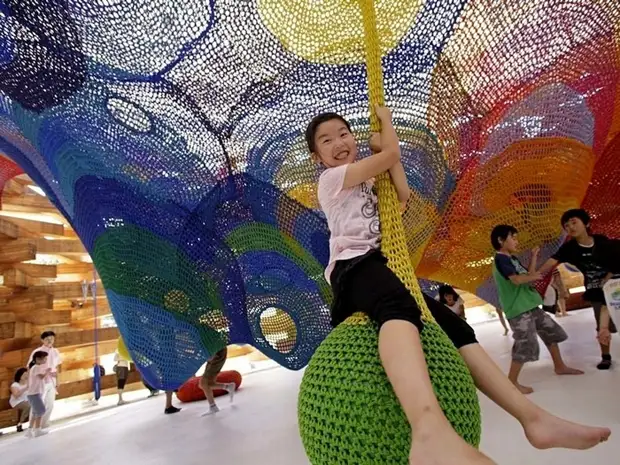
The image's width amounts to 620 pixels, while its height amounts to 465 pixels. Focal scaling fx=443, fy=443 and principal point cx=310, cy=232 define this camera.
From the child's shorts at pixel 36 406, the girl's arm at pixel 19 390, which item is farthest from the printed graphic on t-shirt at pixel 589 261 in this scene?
the girl's arm at pixel 19 390

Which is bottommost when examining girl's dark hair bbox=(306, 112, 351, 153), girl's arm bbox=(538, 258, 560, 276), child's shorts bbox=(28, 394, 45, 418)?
child's shorts bbox=(28, 394, 45, 418)

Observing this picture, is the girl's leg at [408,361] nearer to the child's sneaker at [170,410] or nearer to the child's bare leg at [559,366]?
the child's bare leg at [559,366]

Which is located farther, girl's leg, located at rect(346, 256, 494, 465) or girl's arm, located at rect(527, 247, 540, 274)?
girl's arm, located at rect(527, 247, 540, 274)

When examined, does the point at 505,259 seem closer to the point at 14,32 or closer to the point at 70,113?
the point at 70,113

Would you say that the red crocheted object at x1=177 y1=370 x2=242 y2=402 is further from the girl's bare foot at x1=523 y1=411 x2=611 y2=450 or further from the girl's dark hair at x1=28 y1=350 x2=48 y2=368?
the girl's bare foot at x1=523 y1=411 x2=611 y2=450

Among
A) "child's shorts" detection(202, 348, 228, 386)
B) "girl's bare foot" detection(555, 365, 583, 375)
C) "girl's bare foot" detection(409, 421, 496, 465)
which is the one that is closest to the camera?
"girl's bare foot" detection(409, 421, 496, 465)

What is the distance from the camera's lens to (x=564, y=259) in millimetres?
2408

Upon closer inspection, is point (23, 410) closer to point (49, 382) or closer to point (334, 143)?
point (49, 382)

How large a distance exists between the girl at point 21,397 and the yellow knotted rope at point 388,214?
4016 millimetres

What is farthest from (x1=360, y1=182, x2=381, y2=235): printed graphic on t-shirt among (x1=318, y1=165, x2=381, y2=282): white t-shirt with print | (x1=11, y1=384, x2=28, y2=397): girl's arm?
(x1=11, y1=384, x2=28, y2=397): girl's arm

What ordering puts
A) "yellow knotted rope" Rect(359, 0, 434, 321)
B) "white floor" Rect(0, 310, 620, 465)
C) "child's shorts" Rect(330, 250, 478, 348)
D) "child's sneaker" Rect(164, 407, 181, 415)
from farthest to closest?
"child's sneaker" Rect(164, 407, 181, 415)
"white floor" Rect(0, 310, 620, 465)
"yellow knotted rope" Rect(359, 0, 434, 321)
"child's shorts" Rect(330, 250, 478, 348)

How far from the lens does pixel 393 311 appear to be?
2.72 ft

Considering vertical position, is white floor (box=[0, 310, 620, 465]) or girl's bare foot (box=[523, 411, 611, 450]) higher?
girl's bare foot (box=[523, 411, 611, 450])

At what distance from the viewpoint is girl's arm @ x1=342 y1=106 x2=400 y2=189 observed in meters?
1.01
